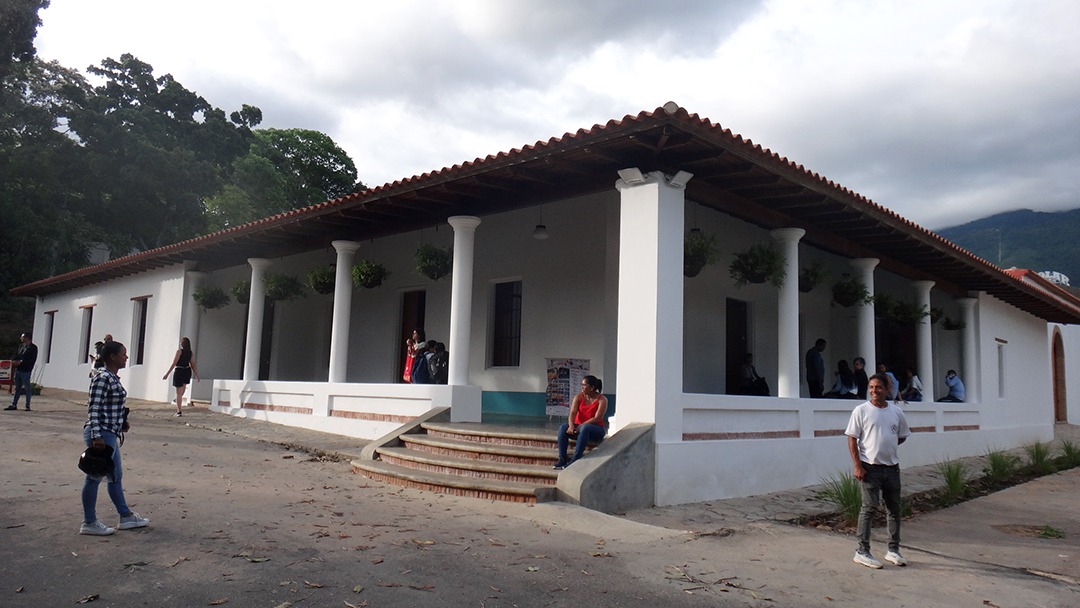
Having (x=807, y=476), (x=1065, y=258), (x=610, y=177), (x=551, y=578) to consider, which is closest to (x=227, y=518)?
(x=551, y=578)

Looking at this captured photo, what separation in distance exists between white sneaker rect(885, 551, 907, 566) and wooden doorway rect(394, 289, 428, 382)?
9.82 metres

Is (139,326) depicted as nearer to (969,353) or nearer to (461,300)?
(461,300)

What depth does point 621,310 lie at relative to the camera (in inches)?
310

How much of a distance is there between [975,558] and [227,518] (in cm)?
588

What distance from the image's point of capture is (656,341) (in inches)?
297

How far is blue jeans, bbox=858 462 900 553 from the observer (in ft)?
18.0

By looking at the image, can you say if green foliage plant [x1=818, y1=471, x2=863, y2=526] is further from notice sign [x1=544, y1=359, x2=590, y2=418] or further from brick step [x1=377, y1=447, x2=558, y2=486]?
notice sign [x1=544, y1=359, x2=590, y2=418]

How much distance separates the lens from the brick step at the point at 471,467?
732 centimetres

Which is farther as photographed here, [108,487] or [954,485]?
[954,485]

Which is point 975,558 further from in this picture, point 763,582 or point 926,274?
point 926,274

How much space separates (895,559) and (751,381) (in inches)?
255

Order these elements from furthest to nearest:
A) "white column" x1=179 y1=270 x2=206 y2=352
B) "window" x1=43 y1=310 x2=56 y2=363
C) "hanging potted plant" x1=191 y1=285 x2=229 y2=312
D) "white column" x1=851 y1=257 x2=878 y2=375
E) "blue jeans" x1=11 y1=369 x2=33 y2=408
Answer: "window" x1=43 y1=310 x2=56 y2=363 < "white column" x1=179 y1=270 x2=206 y2=352 < "hanging potted plant" x1=191 y1=285 x2=229 y2=312 < "blue jeans" x1=11 y1=369 x2=33 y2=408 < "white column" x1=851 y1=257 x2=878 y2=375

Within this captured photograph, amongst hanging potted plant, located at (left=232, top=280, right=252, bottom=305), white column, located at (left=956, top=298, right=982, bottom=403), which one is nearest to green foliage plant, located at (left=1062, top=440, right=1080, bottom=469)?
white column, located at (left=956, top=298, right=982, bottom=403)

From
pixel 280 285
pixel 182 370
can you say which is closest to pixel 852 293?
pixel 280 285
